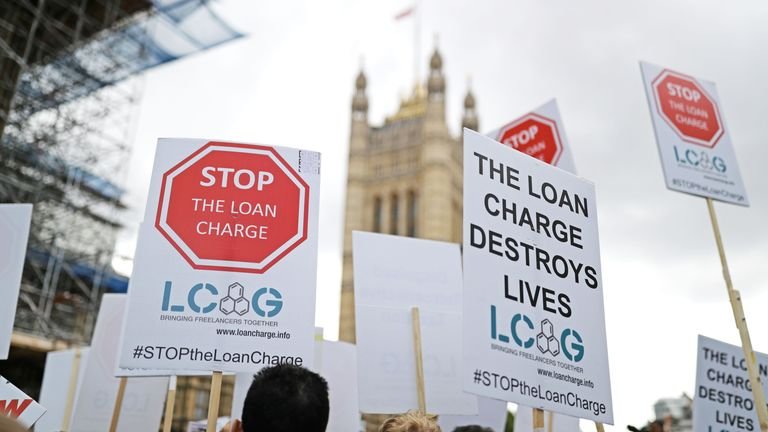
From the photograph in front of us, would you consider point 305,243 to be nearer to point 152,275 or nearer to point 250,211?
point 250,211

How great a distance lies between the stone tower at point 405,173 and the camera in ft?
137

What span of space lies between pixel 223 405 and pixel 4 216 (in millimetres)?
16048

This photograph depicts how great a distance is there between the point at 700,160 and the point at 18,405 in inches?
148

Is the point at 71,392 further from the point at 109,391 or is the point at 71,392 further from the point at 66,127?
the point at 66,127

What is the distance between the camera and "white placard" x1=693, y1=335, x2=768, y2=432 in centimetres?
403

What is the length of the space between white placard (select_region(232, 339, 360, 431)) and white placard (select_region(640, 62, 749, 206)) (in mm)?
2143

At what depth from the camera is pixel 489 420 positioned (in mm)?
4359

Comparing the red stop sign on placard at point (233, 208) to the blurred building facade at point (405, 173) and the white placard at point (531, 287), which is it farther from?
the blurred building facade at point (405, 173)

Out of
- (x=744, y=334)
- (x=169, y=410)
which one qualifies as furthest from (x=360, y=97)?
(x=169, y=410)

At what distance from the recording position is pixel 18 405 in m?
2.94

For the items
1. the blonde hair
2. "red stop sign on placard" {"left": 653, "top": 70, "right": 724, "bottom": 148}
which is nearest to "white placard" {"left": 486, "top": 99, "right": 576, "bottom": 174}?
"red stop sign on placard" {"left": 653, "top": 70, "right": 724, "bottom": 148}

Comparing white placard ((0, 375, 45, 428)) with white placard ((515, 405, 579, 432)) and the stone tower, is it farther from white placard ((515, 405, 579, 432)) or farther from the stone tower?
the stone tower

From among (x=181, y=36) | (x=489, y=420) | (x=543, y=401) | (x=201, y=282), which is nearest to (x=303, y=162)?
(x=201, y=282)

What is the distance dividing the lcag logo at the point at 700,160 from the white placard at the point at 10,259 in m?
3.47
